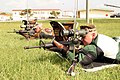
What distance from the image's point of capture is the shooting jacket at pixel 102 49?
5512mm

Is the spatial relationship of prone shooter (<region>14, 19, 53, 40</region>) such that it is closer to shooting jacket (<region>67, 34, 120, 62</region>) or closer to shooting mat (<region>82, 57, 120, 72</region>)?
shooting mat (<region>82, 57, 120, 72</region>)

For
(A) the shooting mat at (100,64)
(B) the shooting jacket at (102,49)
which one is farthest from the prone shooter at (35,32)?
(B) the shooting jacket at (102,49)

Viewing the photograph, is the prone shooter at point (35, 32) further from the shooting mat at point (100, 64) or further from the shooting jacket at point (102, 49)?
the shooting jacket at point (102, 49)

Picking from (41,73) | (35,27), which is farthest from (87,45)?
(35,27)

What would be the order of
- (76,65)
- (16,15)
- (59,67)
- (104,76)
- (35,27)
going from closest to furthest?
1. (104,76)
2. (76,65)
3. (59,67)
4. (35,27)
5. (16,15)

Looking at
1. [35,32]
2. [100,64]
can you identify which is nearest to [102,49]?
[100,64]

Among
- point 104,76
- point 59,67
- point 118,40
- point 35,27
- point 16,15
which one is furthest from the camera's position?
point 16,15

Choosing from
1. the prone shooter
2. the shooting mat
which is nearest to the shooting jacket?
the shooting mat

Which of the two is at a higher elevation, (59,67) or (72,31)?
(72,31)

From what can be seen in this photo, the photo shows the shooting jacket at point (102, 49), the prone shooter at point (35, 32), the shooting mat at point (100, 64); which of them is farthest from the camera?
the prone shooter at point (35, 32)

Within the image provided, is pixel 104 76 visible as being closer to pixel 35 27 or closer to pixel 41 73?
pixel 41 73

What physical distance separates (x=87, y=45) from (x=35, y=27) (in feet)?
26.7

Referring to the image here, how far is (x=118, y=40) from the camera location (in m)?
6.48

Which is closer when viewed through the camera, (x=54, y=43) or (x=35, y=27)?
(x=54, y=43)
